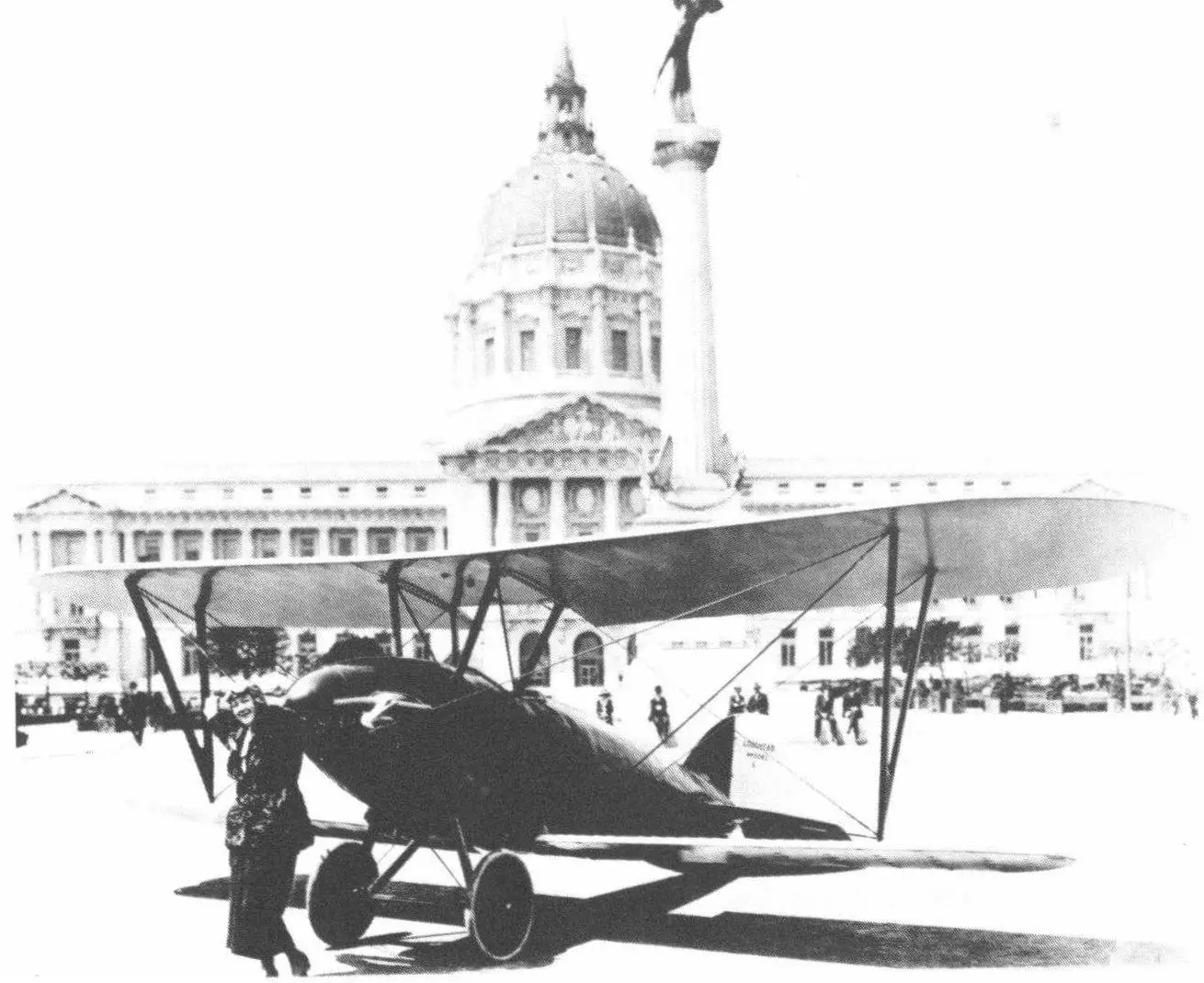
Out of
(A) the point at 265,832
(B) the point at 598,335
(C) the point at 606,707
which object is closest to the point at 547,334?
(B) the point at 598,335

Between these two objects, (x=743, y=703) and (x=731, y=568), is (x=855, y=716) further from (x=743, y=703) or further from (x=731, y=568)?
(x=731, y=568)

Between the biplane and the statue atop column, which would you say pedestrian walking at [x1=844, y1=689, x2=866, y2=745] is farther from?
the biplane

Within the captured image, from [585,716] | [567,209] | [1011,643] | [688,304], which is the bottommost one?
[1011,643]

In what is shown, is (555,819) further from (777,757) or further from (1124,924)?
(1124,924)

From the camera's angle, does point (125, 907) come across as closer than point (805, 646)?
Yes

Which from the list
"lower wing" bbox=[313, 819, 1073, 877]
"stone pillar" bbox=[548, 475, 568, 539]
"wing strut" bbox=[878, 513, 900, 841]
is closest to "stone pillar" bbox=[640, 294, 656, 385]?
"stone pillar" bbox=[548, 475, 568, 539]

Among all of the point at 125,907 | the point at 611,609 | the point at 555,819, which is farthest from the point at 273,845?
the point at 611,609
